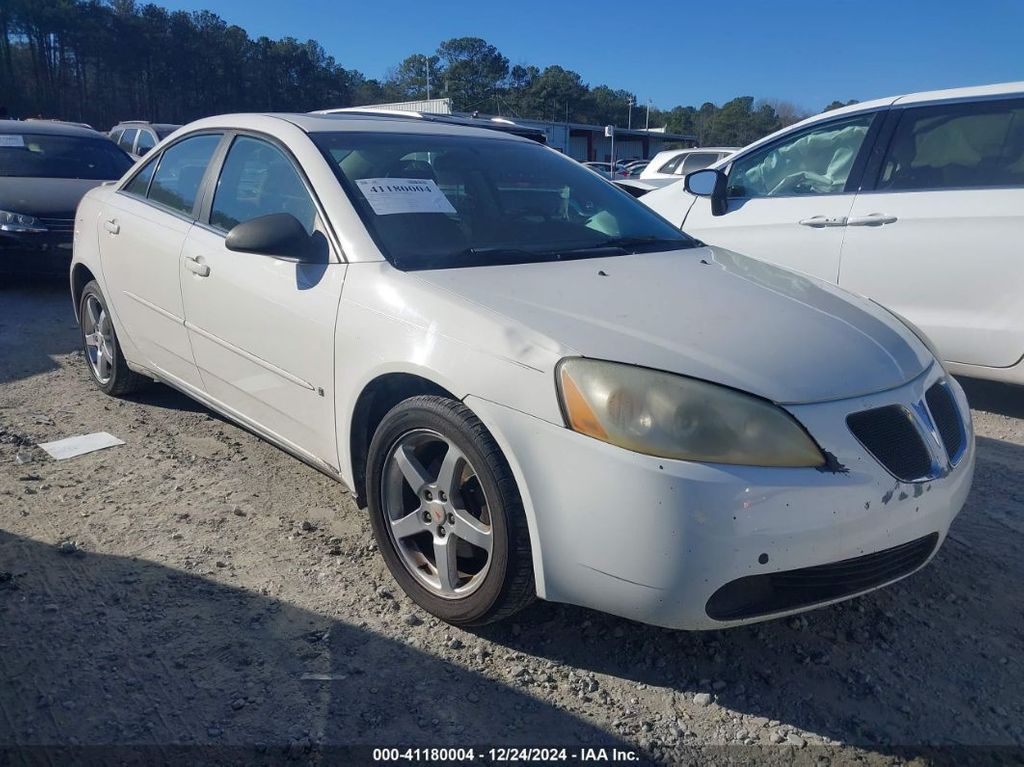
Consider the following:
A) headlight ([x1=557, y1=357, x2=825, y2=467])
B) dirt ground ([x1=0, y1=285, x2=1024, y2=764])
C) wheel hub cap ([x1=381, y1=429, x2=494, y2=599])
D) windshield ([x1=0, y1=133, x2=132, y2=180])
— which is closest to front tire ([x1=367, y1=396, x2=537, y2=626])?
wheel hub cap ([x1=381, y1=429, x2=494, y2=599])

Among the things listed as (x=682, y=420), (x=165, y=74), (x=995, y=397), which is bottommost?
(x=995, y=397)

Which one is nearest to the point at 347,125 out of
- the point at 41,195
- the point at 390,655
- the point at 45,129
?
the point at 390,655

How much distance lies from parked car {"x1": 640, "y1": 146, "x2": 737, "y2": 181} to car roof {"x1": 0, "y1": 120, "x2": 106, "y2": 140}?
29.2 feet

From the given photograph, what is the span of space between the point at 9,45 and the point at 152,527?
60.1 m

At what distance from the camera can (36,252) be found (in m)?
7.31

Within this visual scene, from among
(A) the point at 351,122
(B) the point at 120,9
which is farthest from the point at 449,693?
(B) the point at 120,9

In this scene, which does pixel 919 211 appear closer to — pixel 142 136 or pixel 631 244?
pixel 631 244

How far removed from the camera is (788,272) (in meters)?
3.29

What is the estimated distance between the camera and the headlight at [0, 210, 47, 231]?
724 cm

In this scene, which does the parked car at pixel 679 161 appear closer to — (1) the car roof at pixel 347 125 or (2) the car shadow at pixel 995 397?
(2) the car shadow at pixel 995 397

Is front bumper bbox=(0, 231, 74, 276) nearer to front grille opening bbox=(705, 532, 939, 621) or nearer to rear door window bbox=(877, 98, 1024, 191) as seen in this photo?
rear door window bbox=(877, 98, 1024, 191)

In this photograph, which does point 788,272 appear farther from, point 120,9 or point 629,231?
point 120,9

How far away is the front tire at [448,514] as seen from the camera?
7.26 feet

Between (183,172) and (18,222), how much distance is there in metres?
4.45
